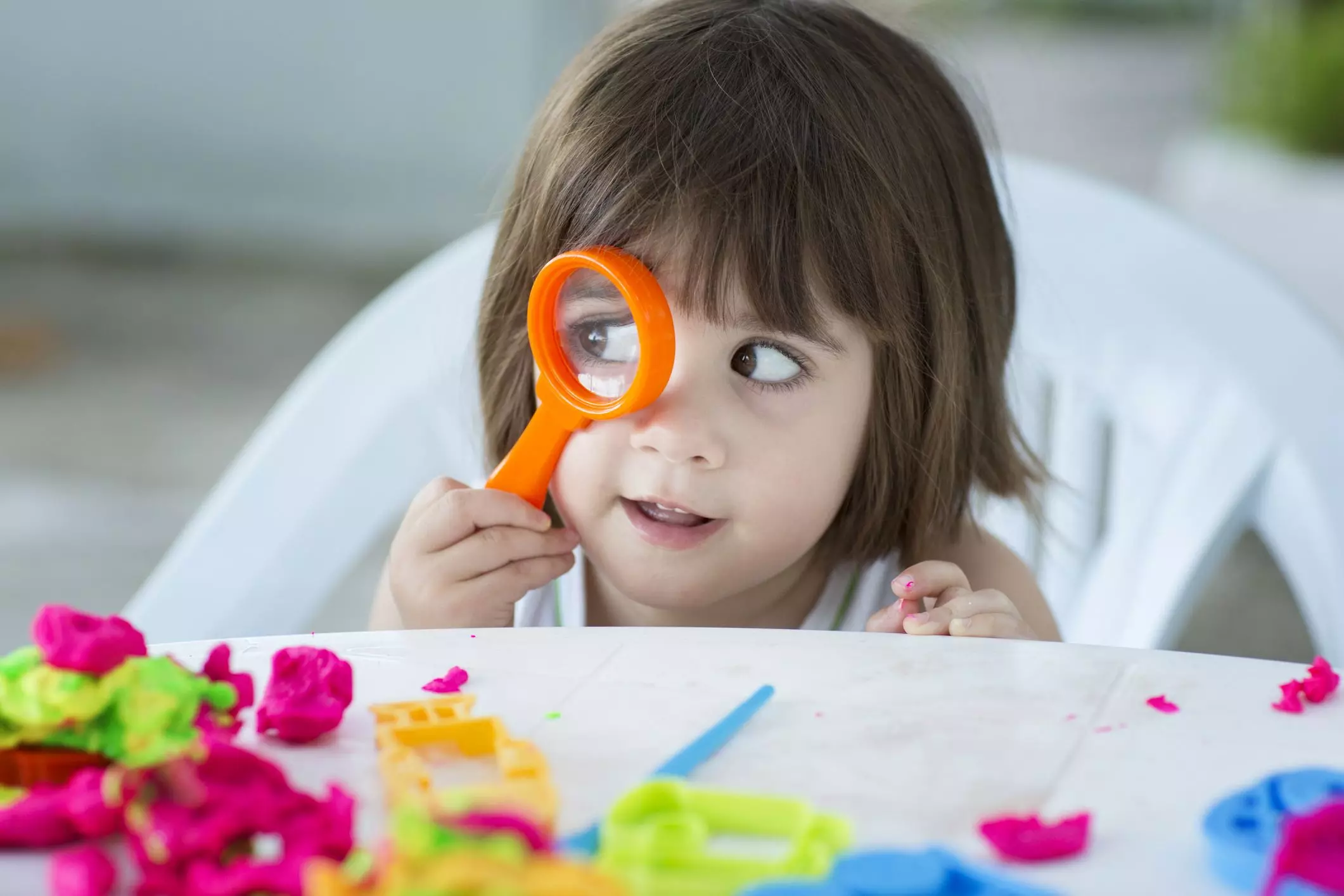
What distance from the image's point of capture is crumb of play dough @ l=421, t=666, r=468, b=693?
0.64 meters

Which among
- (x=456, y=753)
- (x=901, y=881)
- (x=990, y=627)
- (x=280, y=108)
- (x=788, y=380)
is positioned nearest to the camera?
(x=901, y=881)

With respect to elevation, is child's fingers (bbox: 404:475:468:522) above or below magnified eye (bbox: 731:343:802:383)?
below

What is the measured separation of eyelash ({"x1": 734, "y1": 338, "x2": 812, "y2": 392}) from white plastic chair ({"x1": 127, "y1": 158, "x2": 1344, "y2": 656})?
1.37 ft

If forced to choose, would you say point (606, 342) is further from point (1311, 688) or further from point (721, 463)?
point (1311, 688)

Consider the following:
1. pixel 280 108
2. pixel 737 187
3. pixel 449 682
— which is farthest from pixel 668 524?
pixel 280 108

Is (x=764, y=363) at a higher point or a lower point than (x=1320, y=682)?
higher

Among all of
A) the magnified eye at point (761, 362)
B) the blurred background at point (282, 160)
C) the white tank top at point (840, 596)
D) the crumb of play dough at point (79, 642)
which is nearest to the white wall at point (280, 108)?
the blurred background at point (282, 160)

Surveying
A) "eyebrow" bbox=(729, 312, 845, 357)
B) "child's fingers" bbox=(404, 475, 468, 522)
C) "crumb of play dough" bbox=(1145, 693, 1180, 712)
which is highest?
"eyebrow" bbox=(729, 312, 845, 357)

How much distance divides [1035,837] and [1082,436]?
0.92m

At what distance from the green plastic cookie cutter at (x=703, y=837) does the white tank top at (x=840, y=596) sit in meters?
0.62

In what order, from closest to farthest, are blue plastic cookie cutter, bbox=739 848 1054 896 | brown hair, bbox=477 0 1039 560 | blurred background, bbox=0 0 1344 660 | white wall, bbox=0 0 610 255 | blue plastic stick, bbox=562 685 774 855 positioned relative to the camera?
blue plastic cookie cutter, bbox=739 848 1054 896
blue plastic stick, bbox=562 685 774 855
brown hair, bbox=477 0 1039 560
blurred background, bbox=0 0 1344 660
white wall, bbox=0 0 610 255

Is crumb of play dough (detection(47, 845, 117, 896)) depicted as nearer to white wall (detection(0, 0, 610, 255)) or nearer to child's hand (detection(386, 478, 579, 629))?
child's hand (detection(386, 478, 579, 629))

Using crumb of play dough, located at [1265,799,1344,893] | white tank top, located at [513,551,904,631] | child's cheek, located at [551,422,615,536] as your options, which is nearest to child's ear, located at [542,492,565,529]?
white tank top, located at [513,551,904,631]

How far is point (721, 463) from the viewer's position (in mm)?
905
